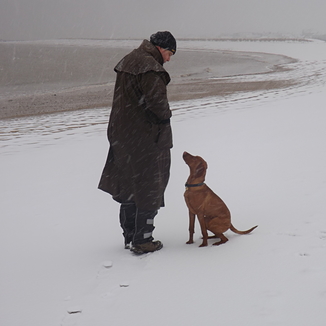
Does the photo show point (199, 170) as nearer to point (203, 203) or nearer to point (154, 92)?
point (203, 203)

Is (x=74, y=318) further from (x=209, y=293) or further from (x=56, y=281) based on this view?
(x=209, y=293)

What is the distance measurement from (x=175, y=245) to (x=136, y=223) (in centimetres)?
42

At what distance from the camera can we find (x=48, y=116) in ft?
35.4

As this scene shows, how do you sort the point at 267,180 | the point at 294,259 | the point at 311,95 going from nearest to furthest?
1. the point at 294,259
2. the point at 267,180
3. the point at 311,95

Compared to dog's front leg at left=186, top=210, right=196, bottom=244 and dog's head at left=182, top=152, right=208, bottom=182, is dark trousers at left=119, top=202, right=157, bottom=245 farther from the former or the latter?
dog's head at left=182, top=152, right=208, bottom=182

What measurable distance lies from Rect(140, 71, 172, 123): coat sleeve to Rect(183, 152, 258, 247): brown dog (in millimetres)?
472

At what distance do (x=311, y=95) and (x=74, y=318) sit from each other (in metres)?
10.0

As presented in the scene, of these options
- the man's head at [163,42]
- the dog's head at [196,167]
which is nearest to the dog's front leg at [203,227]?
the dog's head at [196,167]

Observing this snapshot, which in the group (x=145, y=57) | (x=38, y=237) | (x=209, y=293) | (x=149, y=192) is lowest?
(x=38, y=237)

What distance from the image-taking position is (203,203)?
295 centimetres

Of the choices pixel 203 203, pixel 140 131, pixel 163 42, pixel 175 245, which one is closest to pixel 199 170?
pixel 203 203

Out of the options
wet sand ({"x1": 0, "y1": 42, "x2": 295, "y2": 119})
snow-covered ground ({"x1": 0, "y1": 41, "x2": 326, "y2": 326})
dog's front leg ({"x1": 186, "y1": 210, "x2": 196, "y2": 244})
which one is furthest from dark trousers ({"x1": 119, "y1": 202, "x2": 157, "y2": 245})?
wet sand ({"x1": 0, "y1": 42, "x2": 295, "y2": 119})

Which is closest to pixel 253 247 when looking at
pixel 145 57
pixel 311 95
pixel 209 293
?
pixel 209 293

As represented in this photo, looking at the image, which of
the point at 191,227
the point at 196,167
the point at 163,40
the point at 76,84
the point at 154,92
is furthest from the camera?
the point at 76,84
